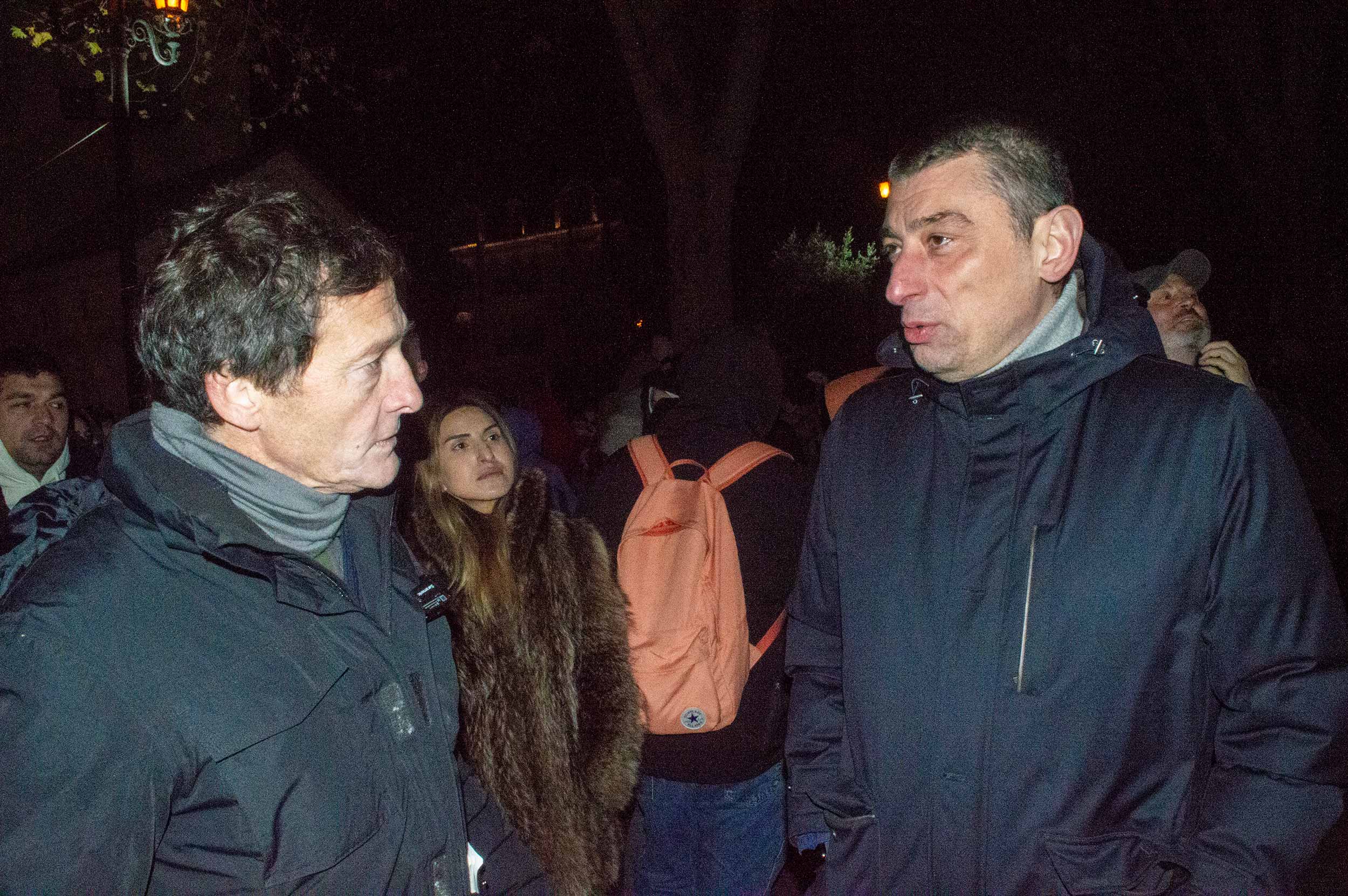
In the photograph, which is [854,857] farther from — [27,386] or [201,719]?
[27,386]

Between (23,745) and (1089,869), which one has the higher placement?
(23,745)

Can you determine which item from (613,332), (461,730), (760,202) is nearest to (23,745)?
(461,730)

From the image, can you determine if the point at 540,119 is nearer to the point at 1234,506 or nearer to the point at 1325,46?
the point at 1325,46

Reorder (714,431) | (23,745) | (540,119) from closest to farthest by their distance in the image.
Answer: (23,745) → (714,431) → (540,119)

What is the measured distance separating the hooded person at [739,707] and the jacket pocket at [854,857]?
1.04m

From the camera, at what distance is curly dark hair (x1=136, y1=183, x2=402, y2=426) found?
1.74 meters

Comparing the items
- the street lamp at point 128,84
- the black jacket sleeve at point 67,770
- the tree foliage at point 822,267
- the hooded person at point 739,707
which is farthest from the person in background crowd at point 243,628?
the tree foliage at point 822,267

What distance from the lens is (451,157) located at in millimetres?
20234

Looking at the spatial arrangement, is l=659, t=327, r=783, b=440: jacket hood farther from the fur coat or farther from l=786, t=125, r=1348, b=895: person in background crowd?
l=786, t=125, r=1348, b=895: person in background crowd

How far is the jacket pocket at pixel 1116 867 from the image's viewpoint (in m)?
1.76

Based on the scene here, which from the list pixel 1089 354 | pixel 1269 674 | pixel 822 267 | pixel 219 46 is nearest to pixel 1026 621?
pixel 1269 674

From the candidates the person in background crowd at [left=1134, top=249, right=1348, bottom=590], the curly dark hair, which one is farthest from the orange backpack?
the person in background crowd at [left=1134, top=249, right=1348, bottom=590]

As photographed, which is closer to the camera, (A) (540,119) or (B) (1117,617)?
(B) (1117,617)

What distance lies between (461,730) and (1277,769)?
2198 mm
